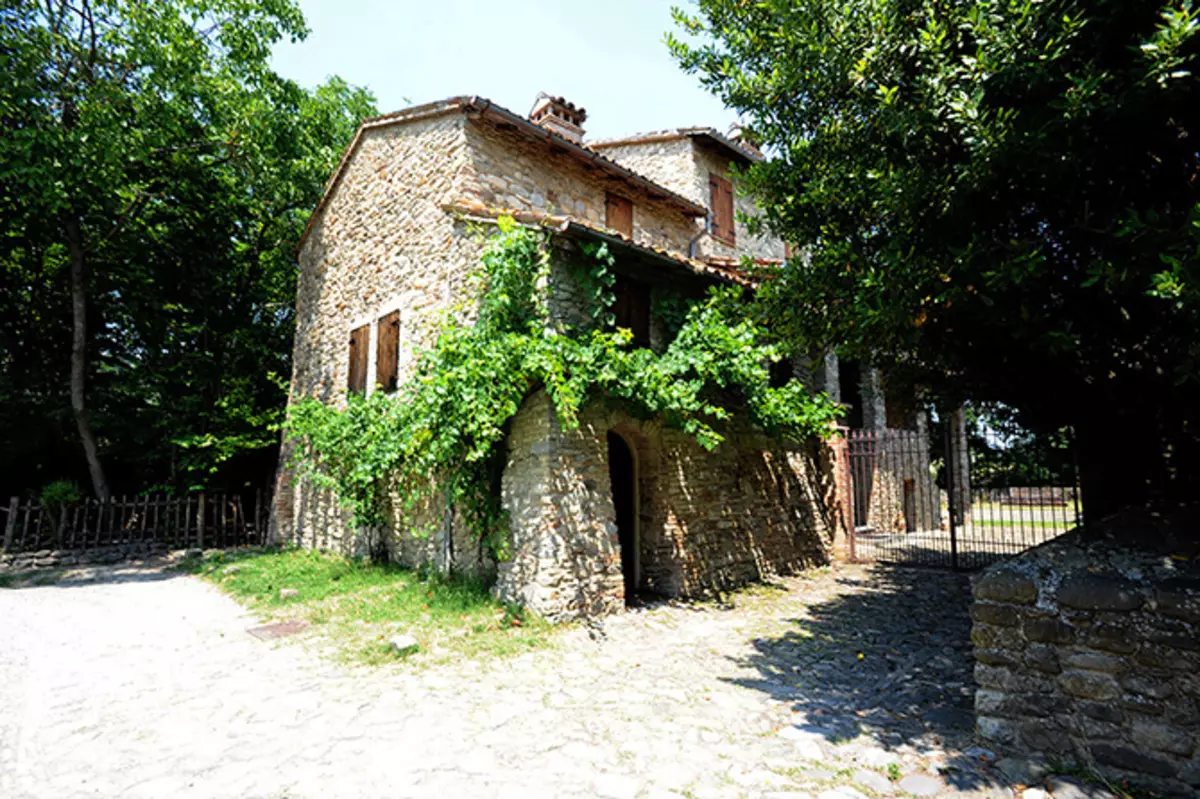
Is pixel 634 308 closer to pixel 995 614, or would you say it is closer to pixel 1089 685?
pixel 995 614

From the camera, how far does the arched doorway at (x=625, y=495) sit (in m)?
8.27

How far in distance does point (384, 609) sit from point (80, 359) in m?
10.5

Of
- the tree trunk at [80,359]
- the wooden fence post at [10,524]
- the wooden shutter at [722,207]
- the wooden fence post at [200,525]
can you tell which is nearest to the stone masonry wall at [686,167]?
the wooden shutter at [722,207]

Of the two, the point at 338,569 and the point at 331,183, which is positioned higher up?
the point at 331,183

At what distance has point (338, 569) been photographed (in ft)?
30.2

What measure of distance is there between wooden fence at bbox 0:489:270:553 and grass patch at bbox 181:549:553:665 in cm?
325

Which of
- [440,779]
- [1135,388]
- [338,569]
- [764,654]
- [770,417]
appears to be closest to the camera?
[440,779]

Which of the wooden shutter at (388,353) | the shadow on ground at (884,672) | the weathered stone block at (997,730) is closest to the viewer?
the weathered stone block at (997,730)

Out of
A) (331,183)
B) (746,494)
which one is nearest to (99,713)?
(746,494)

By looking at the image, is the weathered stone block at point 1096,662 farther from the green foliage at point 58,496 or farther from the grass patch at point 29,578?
the green foliage at point 58,496

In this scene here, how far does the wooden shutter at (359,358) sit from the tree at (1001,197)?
716 centimetres

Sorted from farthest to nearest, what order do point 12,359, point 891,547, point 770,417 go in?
point 12,359 → point 891,547 → point 770,417

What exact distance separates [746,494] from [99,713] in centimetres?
749

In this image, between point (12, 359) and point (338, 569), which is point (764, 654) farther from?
point (12, 359)
